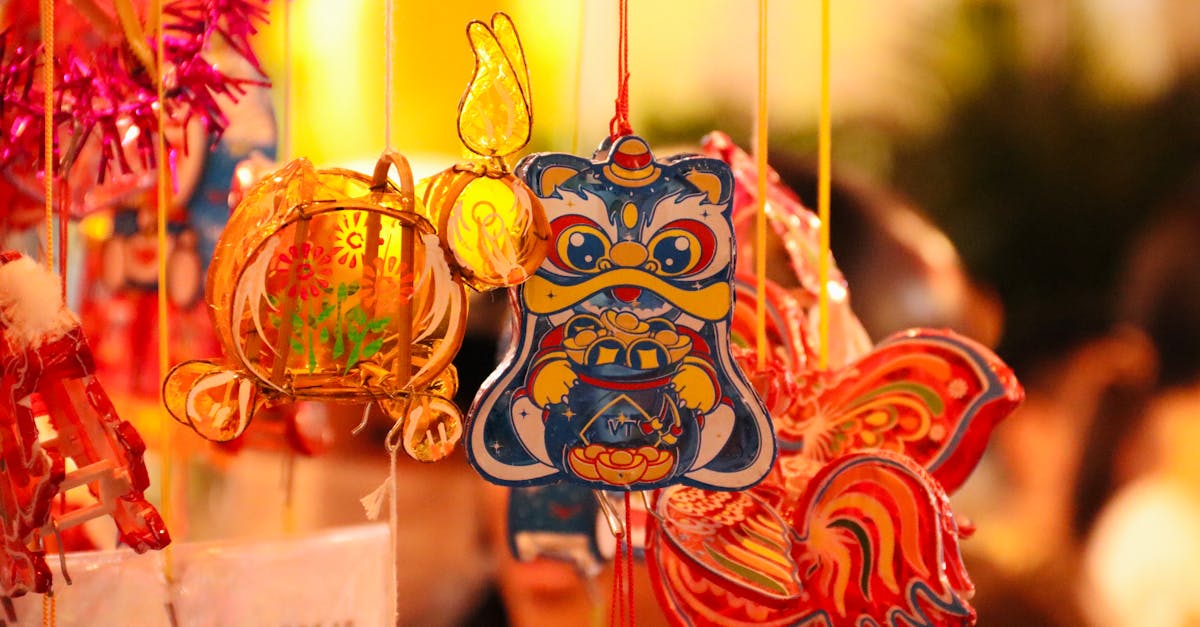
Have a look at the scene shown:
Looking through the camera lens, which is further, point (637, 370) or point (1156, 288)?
point (1156, 288)

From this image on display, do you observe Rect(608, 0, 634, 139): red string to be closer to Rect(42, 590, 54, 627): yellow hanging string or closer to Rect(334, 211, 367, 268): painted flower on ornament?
Rect(334, 211, 367, 268): painted flower on ornament

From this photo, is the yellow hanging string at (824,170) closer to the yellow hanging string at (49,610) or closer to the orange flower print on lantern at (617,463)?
the orange flower print on lantern at (617,463)

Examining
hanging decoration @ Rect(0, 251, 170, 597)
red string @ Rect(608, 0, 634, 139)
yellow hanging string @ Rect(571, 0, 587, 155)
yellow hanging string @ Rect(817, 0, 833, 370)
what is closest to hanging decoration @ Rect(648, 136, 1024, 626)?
yellow hanging string @ Rect(817, 0, 833, 370)

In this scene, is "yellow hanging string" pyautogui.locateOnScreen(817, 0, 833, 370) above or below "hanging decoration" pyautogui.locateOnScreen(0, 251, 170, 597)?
above

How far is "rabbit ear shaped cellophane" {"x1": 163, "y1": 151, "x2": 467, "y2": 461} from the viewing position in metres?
0.60

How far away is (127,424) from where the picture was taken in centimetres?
63

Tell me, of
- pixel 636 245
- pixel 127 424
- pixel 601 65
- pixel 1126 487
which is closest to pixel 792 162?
pixel 601 65

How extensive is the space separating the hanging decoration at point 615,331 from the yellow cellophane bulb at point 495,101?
30 mm

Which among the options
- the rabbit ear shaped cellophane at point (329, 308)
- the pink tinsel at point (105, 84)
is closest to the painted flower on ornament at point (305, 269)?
the rabbit ear shaped cellophane at point (329, 308)

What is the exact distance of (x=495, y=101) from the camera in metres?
0.62

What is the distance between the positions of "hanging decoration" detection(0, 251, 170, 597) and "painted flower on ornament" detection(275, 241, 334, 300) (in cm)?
12

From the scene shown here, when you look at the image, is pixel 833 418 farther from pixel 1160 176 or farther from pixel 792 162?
pixel 1160 176

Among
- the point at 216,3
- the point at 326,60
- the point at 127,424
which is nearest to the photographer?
the point at 127,424

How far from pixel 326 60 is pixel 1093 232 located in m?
0.78
